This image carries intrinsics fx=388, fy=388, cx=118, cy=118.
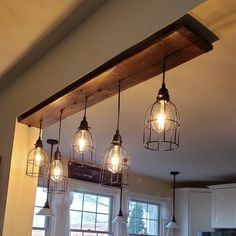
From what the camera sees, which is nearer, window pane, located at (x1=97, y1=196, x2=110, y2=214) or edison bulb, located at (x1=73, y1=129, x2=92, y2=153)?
edison bulb, located at (x1=73, y1=129, x2=92, y2=153)

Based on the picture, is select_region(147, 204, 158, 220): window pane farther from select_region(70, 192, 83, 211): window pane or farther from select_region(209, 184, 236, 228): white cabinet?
select_region(70, 192, 83, 211): window pane

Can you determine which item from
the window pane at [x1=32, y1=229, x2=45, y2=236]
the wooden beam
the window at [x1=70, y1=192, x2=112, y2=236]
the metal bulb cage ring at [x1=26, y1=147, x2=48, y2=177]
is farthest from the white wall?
the window at [x1=70, y1=192, x2=112, y2=236]

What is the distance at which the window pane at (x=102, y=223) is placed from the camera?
5734mm

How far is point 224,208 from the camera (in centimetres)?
621

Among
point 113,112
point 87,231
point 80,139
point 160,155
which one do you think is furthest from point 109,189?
point 80,139

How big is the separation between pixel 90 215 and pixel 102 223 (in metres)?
0.28

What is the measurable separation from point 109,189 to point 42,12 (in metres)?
4.12

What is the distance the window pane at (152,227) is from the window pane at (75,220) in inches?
59.8

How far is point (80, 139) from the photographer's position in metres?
2.35

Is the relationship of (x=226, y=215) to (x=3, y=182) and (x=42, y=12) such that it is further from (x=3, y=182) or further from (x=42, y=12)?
(x=42, y=12)

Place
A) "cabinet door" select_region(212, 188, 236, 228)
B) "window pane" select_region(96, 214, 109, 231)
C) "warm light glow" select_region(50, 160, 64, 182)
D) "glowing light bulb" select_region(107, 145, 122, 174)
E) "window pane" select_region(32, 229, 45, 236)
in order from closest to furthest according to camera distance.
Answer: "glowing light bulb" select_region(107, 145, 122, 174)
"warm light glow" select_region(50, 160, 64, 182)
"window pane" select_region(32, 229, 45, 236)
"window pane" select_region(96, 214, 109, 231)
"cabinet door" select_region(212, 188, 236, 228)

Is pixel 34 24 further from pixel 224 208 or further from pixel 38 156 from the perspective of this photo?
pixel 224 208

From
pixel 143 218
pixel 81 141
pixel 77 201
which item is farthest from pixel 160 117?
pixel 143 218

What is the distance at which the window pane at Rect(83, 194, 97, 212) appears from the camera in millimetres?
5613
